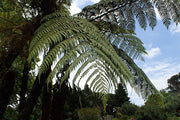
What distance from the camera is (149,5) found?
5.65 feet

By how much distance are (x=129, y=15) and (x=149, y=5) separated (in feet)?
0.72

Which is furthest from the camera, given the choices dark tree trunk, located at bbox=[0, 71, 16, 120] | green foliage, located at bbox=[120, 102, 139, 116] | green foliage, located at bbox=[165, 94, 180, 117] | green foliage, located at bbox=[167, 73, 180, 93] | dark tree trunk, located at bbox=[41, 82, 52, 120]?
green foliage, located at bbox=[167, 73, 180, 93]

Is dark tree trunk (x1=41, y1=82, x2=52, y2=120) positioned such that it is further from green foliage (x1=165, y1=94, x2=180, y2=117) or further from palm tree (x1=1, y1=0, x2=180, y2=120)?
green foliage (x1=165, y1=94, x2=180, y2=117)

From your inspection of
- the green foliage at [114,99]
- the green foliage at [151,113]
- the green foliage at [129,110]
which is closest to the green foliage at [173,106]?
the green foliage at [151,113]

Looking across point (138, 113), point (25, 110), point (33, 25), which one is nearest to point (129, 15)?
point (33, 25)

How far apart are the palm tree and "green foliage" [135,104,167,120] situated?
768 cm

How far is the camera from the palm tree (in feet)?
2.01

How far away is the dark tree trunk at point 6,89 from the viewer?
150 cm

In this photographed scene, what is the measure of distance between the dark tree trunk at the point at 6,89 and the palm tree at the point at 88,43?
6.7 inches

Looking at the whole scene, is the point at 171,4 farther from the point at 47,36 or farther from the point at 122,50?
the point at 47,36

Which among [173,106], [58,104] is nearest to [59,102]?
[58,104]

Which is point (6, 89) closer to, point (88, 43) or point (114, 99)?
point (88, 43)

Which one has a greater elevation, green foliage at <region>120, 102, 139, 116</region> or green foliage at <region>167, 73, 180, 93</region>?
green foliage at <region>167, 73, 180, 93</region>

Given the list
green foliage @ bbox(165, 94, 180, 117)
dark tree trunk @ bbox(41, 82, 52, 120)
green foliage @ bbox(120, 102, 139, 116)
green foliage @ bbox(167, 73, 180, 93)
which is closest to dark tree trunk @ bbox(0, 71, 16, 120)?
dark tree trunk @ bbox(41, 82, 52, 120)
